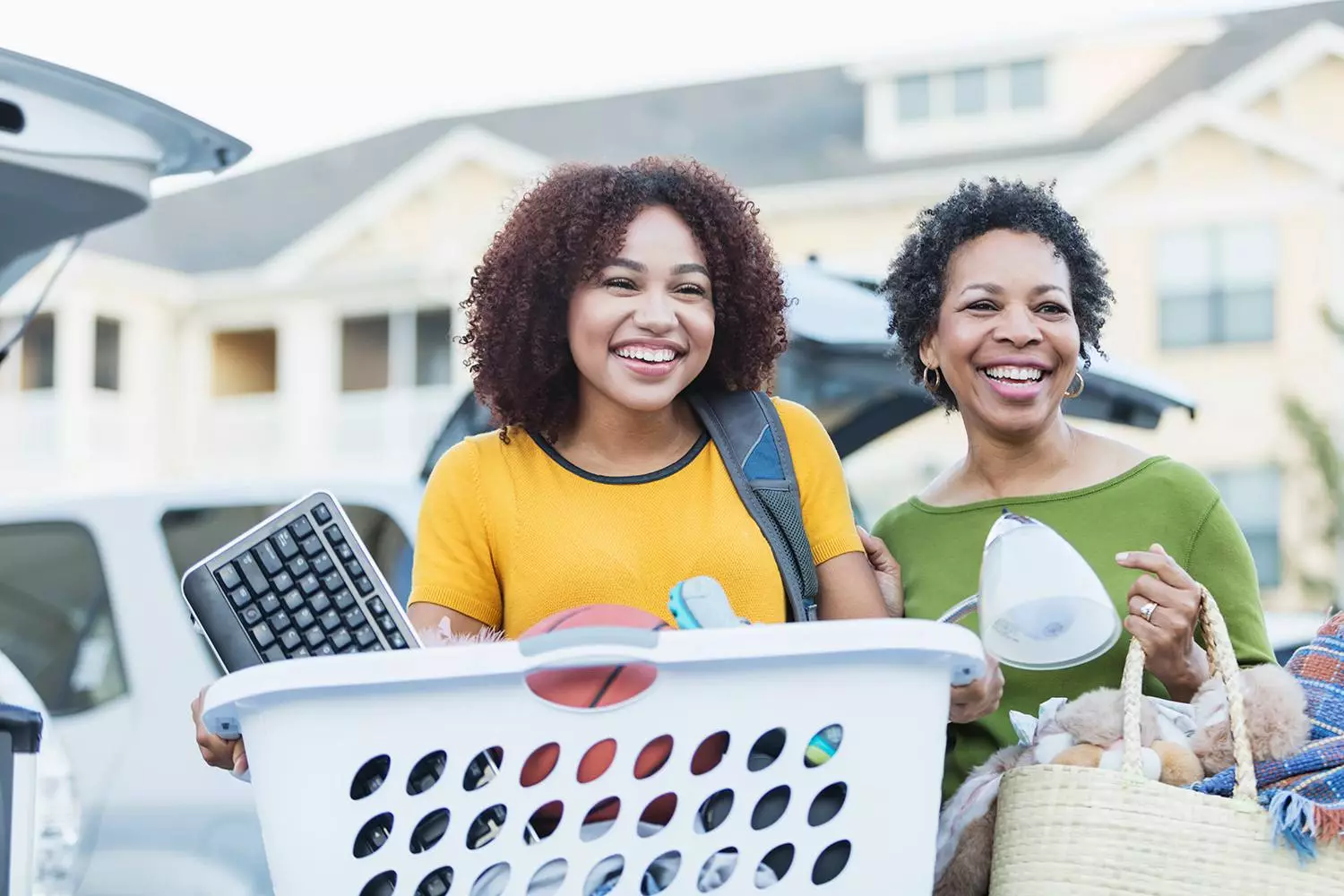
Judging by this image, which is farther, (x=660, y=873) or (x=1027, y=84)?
(x=1027, y=84)

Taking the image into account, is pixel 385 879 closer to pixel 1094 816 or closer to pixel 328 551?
pixel 328 551

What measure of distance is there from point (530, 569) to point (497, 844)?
0.68 m

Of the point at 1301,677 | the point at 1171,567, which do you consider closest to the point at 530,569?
the point at 1171,567

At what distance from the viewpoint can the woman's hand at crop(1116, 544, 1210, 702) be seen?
5.46ft

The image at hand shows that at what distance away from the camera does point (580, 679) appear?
129 centimetres

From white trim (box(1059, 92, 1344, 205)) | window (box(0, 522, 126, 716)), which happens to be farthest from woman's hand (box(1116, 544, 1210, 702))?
white trim (box(1059, 92, 1344, 205))

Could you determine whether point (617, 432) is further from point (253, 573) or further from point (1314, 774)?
point (1314, 774)

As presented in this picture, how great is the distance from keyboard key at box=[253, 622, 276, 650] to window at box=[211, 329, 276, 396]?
19.1 m

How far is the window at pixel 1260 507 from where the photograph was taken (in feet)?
48.0

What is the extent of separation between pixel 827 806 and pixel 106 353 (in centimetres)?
1999

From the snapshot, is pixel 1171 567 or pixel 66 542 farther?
pixel 66 542

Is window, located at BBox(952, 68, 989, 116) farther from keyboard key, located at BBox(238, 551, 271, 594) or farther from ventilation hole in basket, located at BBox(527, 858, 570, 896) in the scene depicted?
ventilation hole in basket, located at BBox(527, 858, 570, 896)

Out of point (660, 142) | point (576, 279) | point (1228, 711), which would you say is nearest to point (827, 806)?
point (1228, 711)

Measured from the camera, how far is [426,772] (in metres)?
1.32
